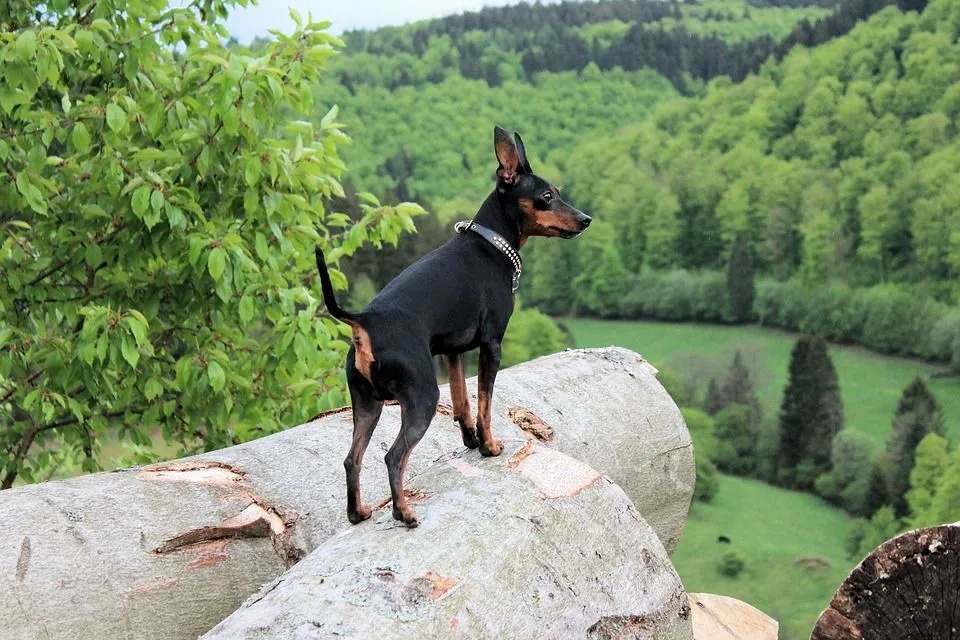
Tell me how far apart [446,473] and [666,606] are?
108 cm

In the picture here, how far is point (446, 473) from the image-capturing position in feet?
15.8

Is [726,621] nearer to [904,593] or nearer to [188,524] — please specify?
[904,593]

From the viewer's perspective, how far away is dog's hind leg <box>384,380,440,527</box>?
4328mm

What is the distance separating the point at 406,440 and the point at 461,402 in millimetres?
670

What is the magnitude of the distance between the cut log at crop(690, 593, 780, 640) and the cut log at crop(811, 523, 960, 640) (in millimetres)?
1883

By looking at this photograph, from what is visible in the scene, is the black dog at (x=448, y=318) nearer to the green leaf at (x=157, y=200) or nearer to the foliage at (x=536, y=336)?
the green leaf at (x=157, y=200)

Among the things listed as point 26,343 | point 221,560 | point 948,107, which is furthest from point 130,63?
point 948,107

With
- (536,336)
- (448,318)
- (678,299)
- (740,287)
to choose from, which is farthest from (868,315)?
(448,318)

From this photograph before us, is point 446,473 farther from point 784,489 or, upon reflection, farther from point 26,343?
point 784,489

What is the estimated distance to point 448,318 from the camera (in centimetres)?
465

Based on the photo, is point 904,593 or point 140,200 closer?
point 904,593

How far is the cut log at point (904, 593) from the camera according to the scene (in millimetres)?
4629

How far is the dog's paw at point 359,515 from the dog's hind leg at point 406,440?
0.24 metres

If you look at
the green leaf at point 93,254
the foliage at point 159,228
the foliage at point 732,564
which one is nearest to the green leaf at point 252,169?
the foliage at point 159,228
